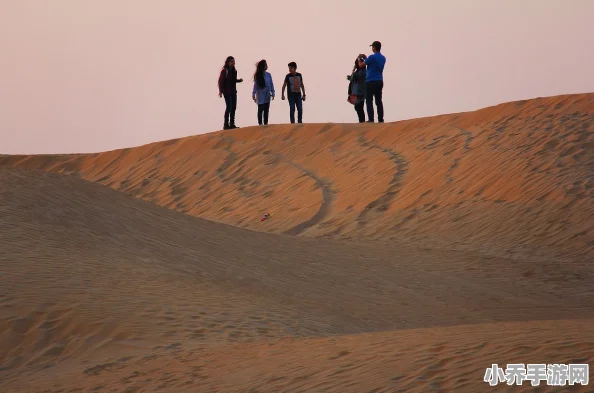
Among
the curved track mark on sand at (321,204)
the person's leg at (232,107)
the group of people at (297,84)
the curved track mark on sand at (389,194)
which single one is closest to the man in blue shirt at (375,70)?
the group of people at (297,84)

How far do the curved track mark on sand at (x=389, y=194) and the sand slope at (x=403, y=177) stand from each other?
0.04 metres

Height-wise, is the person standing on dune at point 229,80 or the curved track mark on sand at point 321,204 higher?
the person standing on dune at point 229,80

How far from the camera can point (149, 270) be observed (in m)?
10.9

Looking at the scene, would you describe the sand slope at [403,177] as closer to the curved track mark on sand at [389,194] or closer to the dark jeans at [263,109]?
the curved track mark on sand at [389,194]

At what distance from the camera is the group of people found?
20.1 m

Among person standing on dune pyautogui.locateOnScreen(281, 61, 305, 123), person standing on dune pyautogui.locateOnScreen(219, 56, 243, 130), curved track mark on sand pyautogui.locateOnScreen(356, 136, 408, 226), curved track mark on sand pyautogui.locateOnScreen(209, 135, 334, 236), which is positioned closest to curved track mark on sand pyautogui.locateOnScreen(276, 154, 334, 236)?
curved track mark on sand pyautogui.locateOnScreen(209, 135, 334, 236)

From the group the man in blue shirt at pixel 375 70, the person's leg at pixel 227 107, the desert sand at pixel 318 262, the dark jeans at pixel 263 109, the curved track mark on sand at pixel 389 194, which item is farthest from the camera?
the dark jeans at pixel 263 109

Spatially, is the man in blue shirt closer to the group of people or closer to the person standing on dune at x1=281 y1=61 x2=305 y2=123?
the group of people

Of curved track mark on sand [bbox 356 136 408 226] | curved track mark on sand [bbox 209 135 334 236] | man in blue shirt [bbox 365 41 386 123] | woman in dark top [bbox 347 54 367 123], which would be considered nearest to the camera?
curved track mark on sand [bbox 356 136 408 226]

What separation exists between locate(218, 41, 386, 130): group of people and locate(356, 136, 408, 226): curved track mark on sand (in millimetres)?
961

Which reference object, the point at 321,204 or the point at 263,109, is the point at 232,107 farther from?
the point at 321,204

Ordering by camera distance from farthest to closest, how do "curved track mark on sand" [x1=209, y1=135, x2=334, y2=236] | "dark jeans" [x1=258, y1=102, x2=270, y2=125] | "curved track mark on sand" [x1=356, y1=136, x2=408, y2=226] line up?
"dark jeans" [x1=258, y1=102, x2=270, y2=125]
"curved track mark on sand" [x1=209, y1=135, x2=334, y2=236]
"curved track mark on sand" [x1=356, y1=136, x2=408, y2=226]

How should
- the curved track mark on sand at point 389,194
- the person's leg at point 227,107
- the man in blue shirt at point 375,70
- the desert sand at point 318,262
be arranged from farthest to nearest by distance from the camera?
the person's leg at point 227,107 → the man in blue shirt at point 375,70 → the curved track mark on sand at point 389,194 → the desert sand at point 318,262

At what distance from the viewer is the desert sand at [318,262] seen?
7.22 metres
